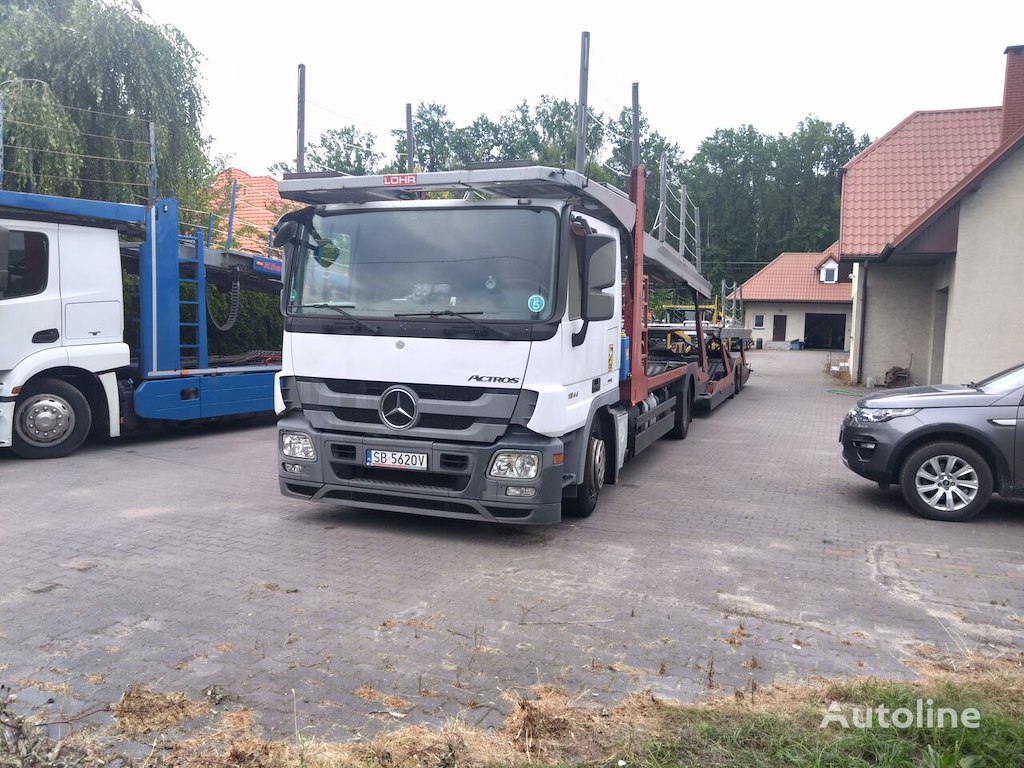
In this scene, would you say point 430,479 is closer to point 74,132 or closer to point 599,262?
point 599,262

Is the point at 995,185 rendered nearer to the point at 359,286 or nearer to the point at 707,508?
the point at 707,508

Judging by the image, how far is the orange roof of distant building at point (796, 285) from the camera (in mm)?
50094

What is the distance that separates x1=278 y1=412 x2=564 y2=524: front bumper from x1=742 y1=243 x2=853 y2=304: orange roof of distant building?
1879 inches

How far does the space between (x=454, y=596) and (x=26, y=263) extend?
6950mm

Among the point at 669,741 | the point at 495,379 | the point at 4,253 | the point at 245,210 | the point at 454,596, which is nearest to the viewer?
the point at 669,741

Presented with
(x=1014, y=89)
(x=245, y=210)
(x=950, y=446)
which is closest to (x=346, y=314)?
(x=950, y=446)

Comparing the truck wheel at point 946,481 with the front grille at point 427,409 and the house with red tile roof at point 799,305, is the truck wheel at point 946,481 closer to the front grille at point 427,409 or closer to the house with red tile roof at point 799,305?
the front grille at point 427,409

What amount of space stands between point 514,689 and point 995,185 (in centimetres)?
1688

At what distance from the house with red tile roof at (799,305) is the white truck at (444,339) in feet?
152

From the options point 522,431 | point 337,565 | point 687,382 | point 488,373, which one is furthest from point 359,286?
point 687,382

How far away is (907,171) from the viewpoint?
21703 mm

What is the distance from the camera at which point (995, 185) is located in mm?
16375

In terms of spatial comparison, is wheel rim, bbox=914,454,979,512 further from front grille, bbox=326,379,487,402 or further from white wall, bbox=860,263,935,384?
white wall, bbox=860,263,935,384
